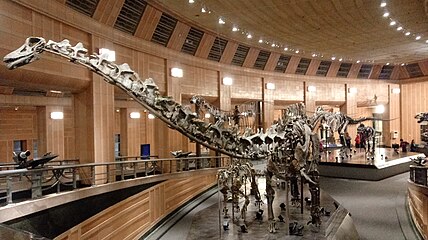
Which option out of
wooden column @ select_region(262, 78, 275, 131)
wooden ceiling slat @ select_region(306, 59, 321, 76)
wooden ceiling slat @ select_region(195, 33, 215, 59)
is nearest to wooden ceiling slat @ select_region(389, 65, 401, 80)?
wooden ceiling slat @ select_region(306, 59, 321, 76)

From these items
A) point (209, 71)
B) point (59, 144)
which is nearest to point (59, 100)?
point (59, 144)

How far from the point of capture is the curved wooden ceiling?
11.1 m

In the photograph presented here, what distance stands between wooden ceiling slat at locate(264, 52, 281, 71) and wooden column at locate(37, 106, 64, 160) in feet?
36.2

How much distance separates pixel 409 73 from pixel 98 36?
24167 millimetres

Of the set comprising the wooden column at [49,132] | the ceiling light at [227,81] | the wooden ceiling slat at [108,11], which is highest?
the wooden ceiling slat at [108,11]

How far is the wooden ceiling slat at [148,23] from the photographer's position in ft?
37.0

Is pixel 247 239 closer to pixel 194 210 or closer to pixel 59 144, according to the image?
pixel 194 210

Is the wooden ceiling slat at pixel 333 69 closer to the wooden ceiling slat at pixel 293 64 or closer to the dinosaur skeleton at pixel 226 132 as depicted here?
the wooden ceiling slat at pixel 293 64

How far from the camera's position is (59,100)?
548 inches

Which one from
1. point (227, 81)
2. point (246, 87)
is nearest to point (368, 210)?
point (227, 81)

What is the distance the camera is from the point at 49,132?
44.7 feet

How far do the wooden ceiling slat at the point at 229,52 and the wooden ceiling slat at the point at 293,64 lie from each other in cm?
514

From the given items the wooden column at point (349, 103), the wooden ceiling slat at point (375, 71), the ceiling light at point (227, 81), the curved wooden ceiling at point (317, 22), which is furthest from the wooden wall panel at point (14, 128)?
the wooden ceiling slat at point (375, 71)

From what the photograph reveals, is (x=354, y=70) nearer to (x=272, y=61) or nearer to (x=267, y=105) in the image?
(x=272, y=61)
